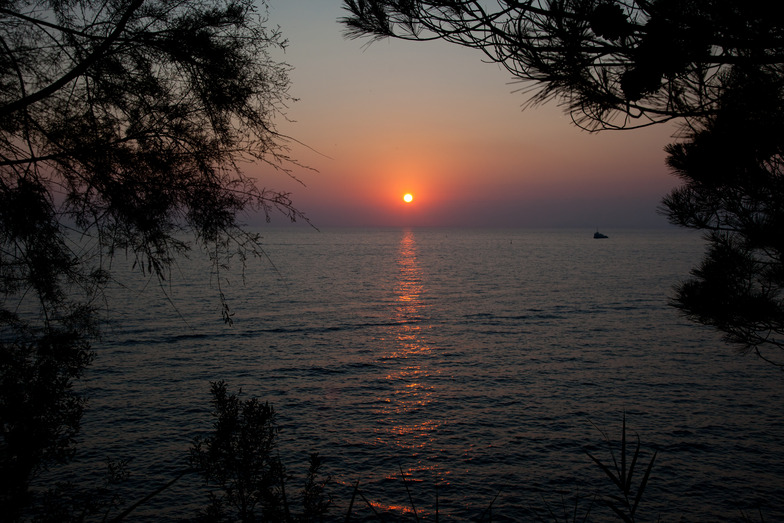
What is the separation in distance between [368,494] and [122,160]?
8106 millimetres

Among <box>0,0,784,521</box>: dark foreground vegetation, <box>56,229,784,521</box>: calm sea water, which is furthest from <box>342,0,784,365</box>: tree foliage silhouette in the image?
<box>56,229,784,521</box>: calm sea water

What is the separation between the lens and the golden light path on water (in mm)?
11268

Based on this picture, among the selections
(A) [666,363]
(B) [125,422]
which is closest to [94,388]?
(B) [125,422]

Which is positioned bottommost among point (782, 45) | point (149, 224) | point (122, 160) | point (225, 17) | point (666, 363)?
point (666, 363)

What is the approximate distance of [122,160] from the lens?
4.24 metres

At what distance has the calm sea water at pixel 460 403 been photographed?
33.5ft

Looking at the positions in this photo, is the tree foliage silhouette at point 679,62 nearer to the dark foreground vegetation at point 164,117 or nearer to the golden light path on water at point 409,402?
the dark foreground vegetation at point 164,117

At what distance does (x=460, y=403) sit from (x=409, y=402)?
5.09 ft

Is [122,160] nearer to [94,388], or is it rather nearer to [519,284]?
[94,388]

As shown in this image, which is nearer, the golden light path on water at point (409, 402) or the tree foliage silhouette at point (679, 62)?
the tree foliage silhouette at point (679, 62)

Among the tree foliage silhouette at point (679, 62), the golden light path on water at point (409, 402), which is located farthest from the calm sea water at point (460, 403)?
the tree foliage silhouette at point (679, 62)

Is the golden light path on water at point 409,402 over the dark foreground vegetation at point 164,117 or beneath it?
beneath

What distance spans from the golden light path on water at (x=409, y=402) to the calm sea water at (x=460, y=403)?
0.07 metres

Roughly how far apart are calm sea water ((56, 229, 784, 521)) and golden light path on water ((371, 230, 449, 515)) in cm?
7
